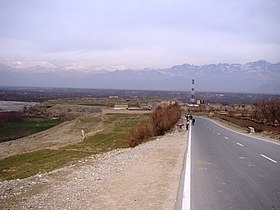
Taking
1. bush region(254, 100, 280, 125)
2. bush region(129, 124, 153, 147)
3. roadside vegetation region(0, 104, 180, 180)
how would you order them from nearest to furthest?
roadside vegetation region(0, 104, 180, 180)
bush region(129, 124, 153, 147)
bush region(254, 100, 280, 125)

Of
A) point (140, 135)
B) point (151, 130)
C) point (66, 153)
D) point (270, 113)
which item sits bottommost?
point (66, 153)

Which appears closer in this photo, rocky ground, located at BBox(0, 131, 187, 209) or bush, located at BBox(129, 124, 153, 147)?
rocky ground, located at BBox(0, 131, 187, 209)

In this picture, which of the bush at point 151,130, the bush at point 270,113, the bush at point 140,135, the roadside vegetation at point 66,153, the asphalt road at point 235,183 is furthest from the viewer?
the bush at point 270,113

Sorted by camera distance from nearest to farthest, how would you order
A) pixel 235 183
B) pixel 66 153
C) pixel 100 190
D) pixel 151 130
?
pixel 100 190, pixel 235 183, pixel 66 153, pixel 151 130

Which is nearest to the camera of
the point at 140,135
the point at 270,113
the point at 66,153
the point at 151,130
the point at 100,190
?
the point at 100,190

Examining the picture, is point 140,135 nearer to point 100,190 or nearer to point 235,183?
point 235,183

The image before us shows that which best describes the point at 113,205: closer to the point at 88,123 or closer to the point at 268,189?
the point at 268,189

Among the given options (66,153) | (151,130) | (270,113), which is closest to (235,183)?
(66,153)

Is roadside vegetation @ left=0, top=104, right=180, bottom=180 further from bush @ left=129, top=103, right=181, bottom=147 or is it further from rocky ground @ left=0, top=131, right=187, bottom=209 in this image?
rocky ground @ left=0, top=131, right=187, bottom=209

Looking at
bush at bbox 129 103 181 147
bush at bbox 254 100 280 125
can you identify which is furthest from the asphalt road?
bush at bbox 254 100 280 125

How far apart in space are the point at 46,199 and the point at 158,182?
10.7ft

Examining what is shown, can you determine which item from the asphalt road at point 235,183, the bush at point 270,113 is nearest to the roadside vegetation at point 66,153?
the asphalt road at point 235,183

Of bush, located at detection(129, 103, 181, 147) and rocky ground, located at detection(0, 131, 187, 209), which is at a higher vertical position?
rocky ground, located at detection(0, 131, 187, 209)

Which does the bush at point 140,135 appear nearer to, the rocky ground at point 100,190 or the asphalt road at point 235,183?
the asphalt road at point 235,183
